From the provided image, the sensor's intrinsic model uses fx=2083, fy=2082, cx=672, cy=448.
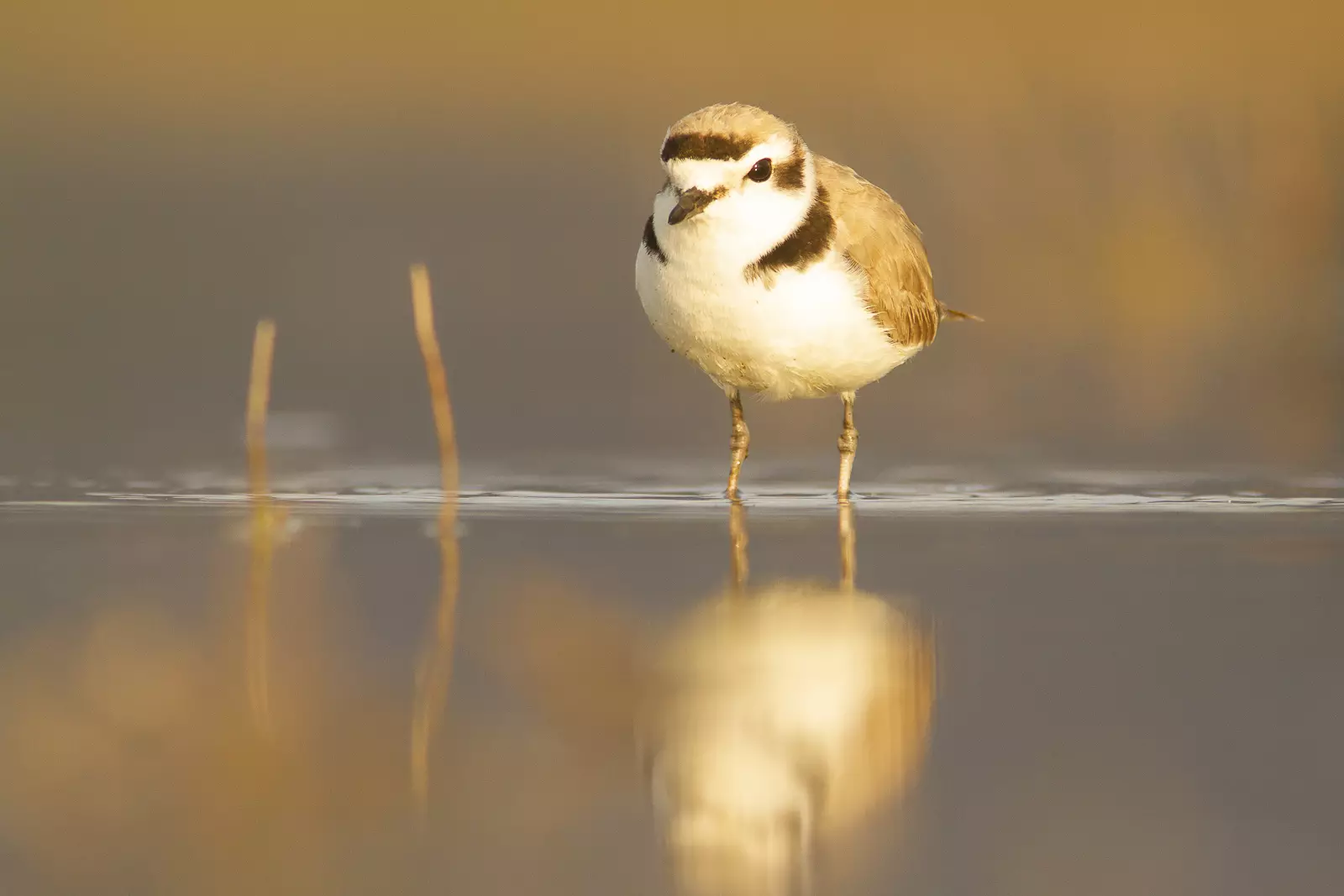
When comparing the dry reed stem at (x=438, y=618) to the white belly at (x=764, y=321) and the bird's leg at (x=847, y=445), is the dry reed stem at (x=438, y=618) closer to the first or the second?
the white belly at (x=764, y=321)

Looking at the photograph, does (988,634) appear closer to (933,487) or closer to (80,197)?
(933,487)

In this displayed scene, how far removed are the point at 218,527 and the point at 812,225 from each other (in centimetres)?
210

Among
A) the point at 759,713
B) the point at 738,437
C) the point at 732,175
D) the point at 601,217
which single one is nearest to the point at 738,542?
the point at 732,175

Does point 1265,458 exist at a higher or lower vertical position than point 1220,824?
higher

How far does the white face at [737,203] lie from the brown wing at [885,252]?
1.05 feet

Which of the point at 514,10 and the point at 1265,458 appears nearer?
the point at 1265,458

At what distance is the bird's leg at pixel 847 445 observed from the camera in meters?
6.87

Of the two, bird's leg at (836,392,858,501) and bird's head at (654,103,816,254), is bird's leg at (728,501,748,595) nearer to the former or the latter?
bird's leg at (836,392,858,501)

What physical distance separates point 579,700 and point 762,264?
2.95 meters

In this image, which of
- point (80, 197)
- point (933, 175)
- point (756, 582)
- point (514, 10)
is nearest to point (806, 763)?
point (756, 582)

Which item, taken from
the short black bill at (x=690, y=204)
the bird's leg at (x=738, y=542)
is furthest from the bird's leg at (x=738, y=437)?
the short black bill at (x=690, y=204)

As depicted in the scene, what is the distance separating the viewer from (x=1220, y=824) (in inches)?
113

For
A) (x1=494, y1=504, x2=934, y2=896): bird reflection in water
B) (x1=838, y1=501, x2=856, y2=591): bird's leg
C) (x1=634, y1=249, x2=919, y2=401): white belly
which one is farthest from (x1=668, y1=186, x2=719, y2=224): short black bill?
(x1=494, y1=504, x2=934, y2=896): bird reflection in water

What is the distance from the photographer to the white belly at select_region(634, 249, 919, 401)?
6.35 m
